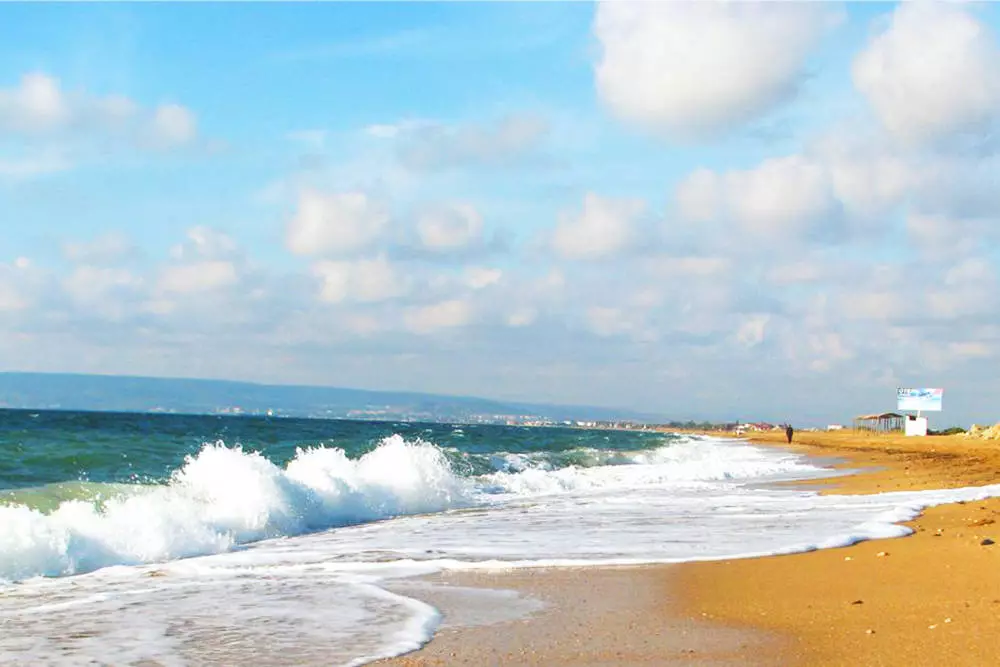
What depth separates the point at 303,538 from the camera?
41.0ft

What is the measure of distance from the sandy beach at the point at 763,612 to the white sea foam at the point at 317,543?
0.60 m

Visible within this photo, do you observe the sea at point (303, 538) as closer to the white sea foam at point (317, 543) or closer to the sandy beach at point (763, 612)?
the white sea foam at point (317, 543)

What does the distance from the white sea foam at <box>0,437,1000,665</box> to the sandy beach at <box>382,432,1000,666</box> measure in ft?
1.98

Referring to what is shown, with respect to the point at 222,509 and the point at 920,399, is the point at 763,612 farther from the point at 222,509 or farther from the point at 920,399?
the point at 920,399

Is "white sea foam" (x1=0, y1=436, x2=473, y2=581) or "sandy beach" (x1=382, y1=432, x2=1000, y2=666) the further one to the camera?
"white sea foam" (x1=0, y1=436, x2=473, y2=581)

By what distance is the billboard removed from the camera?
75500 millimetres

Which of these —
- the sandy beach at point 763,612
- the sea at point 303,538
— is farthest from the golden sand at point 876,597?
the sea at point 303,538

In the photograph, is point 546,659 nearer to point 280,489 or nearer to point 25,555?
point 25,555

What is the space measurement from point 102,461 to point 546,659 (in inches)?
679

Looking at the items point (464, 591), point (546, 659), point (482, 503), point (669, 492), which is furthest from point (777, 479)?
point (546, 659)

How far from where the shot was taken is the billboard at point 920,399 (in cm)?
7550

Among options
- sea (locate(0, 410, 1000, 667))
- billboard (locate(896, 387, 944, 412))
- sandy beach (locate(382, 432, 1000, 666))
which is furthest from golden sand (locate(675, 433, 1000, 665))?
billboard (locate(896, 387, 944, 412))

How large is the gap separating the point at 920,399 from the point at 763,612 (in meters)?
76.0

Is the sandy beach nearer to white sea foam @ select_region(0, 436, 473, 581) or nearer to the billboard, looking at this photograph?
white sea foam @ select_region(0, 436, 473, 581)
